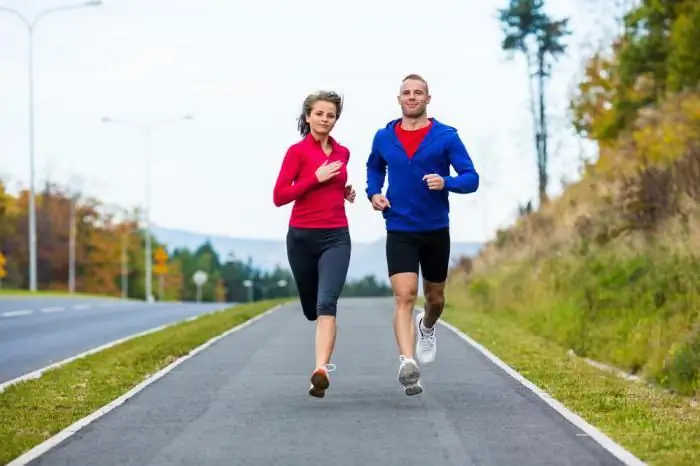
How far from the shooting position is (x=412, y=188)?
9742 mm

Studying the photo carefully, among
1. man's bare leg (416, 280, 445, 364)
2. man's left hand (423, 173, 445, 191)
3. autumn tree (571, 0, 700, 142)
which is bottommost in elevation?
man's bare leg (416, 280, 445, 364)

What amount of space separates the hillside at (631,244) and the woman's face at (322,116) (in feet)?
12.1

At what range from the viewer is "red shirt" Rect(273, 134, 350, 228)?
9648 millimetres

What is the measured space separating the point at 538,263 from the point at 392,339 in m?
8.10

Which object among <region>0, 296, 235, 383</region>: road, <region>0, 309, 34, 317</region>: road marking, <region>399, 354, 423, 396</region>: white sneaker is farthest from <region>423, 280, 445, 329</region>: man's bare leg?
<region>0, 309, 34, 317</region>: road marking

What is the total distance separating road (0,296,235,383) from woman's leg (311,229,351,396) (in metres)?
4.09

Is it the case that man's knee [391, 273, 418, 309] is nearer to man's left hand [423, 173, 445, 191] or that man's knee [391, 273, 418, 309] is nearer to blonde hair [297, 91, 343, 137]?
man's left hand [423, 173, 445, 191]

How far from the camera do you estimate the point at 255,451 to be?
24.8 ft

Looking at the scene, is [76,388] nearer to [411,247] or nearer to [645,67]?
[411,247]

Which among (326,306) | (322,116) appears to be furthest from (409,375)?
(322,116)

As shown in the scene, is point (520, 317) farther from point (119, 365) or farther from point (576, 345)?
point (119, 365)

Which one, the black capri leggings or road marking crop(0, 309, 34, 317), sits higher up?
the black capri leggings

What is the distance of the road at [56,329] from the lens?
1504cm

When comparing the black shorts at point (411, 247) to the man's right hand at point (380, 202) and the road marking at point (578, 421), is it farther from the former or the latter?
the road marking at point (578, 421)
